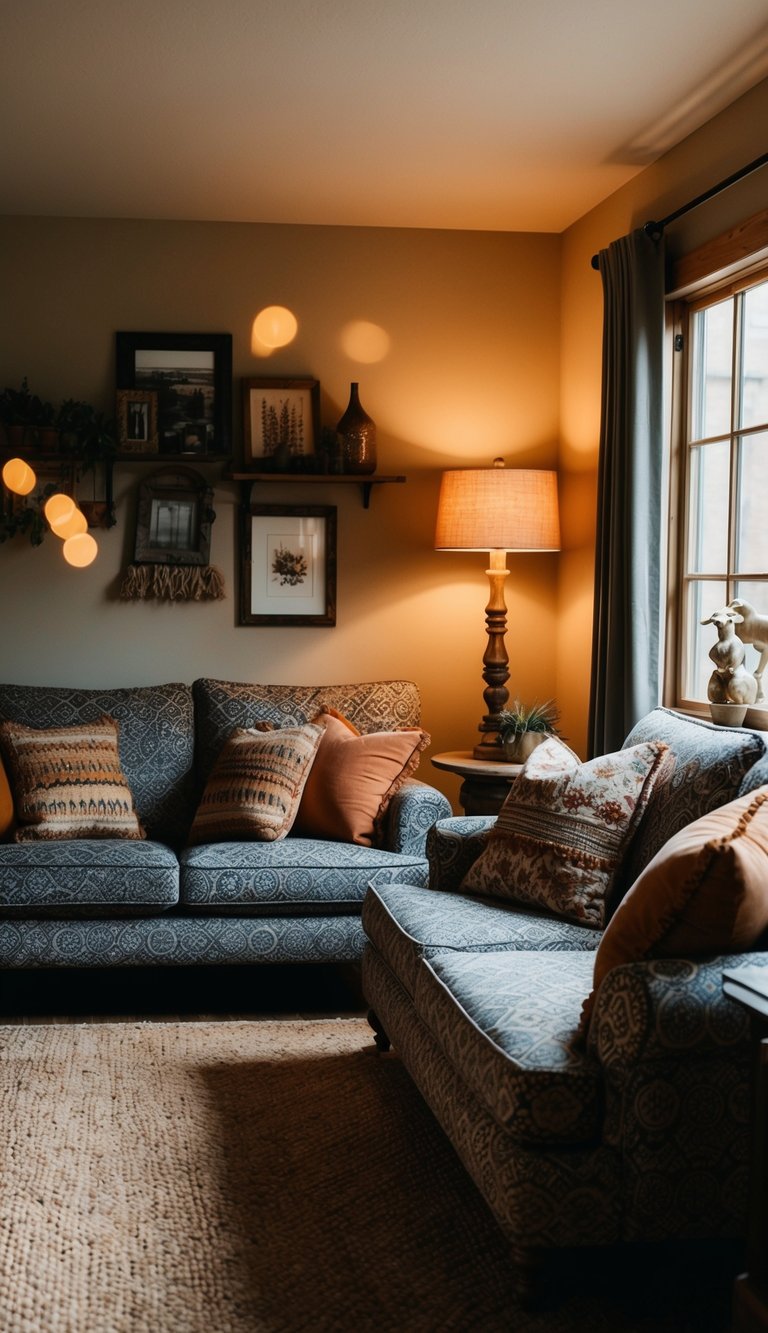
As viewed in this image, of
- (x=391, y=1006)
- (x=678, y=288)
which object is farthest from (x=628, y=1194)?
(x=678, y=288)

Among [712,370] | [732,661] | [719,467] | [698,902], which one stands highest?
[712,370]

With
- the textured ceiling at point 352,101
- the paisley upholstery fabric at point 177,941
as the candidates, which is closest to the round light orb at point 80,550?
the textured ceiling at point 352,101

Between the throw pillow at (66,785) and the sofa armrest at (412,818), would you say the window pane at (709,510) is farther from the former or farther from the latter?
the throw pillow at (66,785)

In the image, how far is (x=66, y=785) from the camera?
12.8 feet

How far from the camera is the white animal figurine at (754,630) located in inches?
134

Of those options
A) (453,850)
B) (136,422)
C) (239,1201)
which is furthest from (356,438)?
(239,1201)

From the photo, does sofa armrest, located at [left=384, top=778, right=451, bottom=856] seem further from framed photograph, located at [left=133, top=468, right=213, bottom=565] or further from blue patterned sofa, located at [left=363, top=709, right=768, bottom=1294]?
blue patterned sofa, located at [left=363, top=709, right=768, bottom=1294]

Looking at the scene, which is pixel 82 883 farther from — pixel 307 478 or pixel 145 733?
pixel 307 478

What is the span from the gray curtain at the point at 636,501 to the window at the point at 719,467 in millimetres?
125

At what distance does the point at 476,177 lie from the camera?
423cm

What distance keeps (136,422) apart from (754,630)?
2409 millimetres

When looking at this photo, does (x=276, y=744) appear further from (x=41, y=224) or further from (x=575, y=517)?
(x=41, y=224)

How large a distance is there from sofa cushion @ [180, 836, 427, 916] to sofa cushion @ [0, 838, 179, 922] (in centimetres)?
8

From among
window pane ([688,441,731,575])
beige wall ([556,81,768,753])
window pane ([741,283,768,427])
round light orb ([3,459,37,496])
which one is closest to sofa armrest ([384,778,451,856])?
beige wall ([556,81,768,753])
